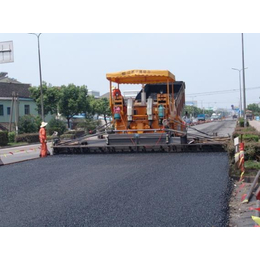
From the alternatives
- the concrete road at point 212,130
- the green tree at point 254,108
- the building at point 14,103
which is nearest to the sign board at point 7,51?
the concrete road at point 212,130

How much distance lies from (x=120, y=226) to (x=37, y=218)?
126 cm

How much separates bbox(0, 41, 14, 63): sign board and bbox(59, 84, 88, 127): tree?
24.9 m

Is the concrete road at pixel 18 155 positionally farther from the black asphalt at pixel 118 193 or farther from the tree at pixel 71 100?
the tree at pixel 71 100

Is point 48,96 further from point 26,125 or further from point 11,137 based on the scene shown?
point 11,137

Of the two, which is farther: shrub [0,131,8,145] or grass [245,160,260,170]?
shrub [0,131,8,145]

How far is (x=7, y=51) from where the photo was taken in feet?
50.4

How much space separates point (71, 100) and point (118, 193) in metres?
34.0

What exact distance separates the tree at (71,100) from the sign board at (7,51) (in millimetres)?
24877

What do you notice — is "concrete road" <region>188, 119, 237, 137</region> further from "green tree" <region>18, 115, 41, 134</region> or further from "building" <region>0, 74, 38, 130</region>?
"building" <region>0, 74, 38, 130</region>

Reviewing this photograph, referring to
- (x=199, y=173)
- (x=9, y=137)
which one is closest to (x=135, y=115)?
(x=199, y=173)

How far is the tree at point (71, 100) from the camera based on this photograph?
1601 inches

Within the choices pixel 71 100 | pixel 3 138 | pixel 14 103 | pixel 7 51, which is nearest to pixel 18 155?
pixel 7 51

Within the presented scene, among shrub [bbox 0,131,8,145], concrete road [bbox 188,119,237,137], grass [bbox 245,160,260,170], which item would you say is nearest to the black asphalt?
grass [bbox 245,160,260,170]

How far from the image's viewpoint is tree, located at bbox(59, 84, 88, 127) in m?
40.7
